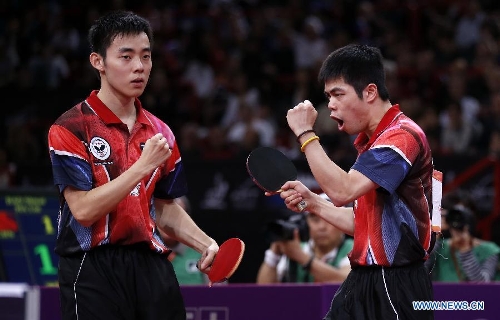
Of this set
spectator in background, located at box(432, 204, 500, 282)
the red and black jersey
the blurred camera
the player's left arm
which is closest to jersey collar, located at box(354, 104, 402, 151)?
the player's left arm

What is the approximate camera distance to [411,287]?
13.2 ft

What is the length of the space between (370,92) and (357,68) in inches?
4.6

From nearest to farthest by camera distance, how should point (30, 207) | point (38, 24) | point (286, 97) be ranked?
point (30, 207)
point (286, 97)
point (38, 24)

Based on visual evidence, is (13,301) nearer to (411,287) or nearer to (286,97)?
(411,287)

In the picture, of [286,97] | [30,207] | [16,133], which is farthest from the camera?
[286,97]

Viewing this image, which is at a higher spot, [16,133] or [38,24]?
[38,24]

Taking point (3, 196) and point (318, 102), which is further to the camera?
point (318, 102)

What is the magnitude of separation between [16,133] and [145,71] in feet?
28.7

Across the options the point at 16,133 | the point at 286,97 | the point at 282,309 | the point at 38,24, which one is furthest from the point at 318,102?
the point at 282,309

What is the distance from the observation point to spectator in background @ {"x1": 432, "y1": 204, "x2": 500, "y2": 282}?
6.66 metres

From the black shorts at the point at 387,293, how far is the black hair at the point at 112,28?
1.43 meters

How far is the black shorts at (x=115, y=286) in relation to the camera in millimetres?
4008

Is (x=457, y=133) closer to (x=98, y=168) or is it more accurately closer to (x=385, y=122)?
(x=385, y=122)

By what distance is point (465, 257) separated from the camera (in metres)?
6.74
